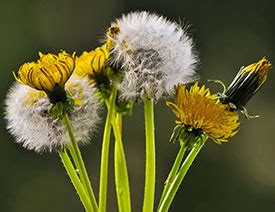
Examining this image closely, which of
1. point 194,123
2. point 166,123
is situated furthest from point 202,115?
point 166,123

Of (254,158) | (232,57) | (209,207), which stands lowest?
(209,207)

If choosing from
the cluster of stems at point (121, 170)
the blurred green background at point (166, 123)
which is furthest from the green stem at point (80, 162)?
the blurred green background at point (166, 123)

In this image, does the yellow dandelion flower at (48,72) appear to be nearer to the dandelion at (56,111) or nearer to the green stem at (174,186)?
the dandelion at (56,111)

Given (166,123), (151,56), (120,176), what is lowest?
(166,123)

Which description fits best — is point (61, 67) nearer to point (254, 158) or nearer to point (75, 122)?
point (75, 122)

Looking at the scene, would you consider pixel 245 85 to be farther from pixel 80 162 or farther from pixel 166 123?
pixel 166 123

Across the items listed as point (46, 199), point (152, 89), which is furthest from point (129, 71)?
point (46, 199)
